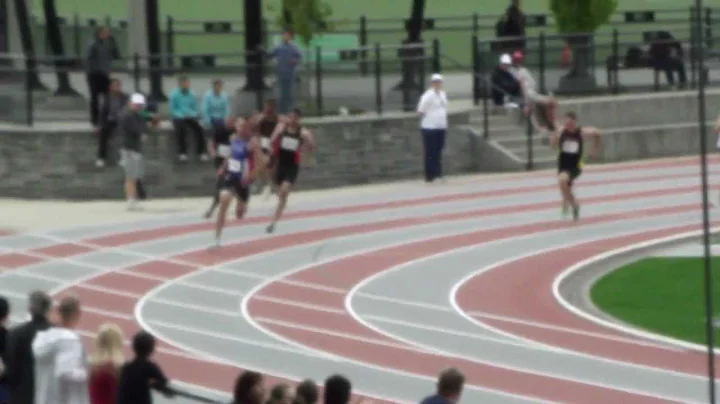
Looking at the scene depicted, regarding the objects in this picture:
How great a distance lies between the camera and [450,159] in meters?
34.5

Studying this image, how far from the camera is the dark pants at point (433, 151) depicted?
1282 inches

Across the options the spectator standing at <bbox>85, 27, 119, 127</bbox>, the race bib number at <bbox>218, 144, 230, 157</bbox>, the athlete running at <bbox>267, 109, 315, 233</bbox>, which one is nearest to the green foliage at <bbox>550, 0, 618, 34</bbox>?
the spectator standing at <bbox>85, 27, 119, 127</bbox>

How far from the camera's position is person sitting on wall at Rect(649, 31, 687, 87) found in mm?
37781

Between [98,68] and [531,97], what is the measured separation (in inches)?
292

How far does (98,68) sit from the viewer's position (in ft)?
108

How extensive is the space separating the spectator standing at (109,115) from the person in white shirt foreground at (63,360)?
18.9m

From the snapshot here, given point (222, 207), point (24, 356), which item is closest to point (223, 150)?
point (222, 207)

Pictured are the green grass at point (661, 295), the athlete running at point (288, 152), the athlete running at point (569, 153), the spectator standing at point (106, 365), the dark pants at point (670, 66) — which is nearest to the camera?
the spectator standing at point (106, 365)

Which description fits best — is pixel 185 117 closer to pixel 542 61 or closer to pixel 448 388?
pixel 542 61

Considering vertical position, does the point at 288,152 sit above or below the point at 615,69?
below

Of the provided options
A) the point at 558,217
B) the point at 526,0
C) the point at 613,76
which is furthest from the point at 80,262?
the point at 526,0

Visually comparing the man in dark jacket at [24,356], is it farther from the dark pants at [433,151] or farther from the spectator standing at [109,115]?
the dark pants at [433,151]

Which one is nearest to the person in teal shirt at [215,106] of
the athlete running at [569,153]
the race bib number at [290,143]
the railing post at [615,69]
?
the race bib number at [290,143]

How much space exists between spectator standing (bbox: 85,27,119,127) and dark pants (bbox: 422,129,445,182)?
16.8 feet
